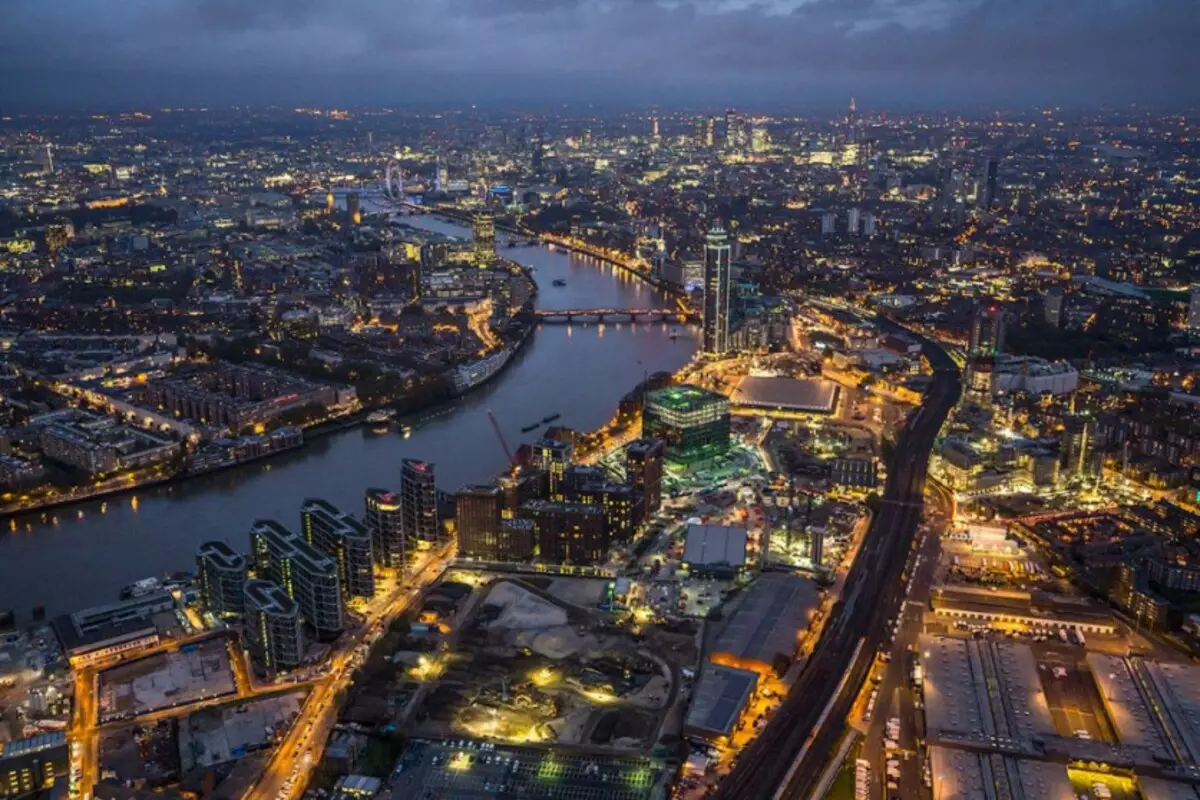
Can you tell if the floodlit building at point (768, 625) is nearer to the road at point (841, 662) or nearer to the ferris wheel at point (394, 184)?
the road at point (841, 662)

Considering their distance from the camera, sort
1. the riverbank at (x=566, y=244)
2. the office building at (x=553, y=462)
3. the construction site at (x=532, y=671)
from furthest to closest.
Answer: the riverbank at (x=566, y=244) → the office building at (x=553, y=462) → the construction site at (x=532, y=671)

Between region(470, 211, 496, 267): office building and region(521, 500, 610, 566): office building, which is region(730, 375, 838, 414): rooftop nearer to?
region(521, 500, 610, 566): office building

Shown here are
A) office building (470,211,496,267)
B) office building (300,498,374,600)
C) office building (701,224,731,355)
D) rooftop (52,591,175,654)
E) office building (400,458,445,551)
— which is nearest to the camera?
rooftop (52,591,175,654)

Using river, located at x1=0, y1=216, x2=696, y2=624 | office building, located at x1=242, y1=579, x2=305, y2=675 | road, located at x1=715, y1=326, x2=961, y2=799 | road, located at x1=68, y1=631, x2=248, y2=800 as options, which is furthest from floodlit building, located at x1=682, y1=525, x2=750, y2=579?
road, located at x1=68, y1=631, x2=248, y2=800

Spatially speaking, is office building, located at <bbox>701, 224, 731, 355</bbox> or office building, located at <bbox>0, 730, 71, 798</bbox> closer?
office building, located at <bbox>0, 730, 71, 798</bbox>

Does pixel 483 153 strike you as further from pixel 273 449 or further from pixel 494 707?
pixel 494 707

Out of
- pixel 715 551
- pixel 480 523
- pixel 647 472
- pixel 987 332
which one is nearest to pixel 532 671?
pixel 480 523

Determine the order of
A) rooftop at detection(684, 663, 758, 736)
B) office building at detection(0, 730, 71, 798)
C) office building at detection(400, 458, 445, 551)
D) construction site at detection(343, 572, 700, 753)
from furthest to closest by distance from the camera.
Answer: office building at detection(400, 458, 445, 551) → construction site at detection(343, 572, 700, 753) → rooftop at detection(684, 663, 758, 736) → office building at detection(0, 730, 71, 798)

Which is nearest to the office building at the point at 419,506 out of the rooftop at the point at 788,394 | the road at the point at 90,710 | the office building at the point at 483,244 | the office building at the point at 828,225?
the road at the point at 90,710
